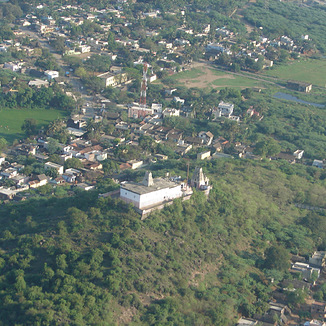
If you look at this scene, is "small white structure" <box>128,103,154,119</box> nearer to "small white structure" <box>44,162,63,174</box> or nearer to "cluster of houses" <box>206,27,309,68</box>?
"small white structure" <box>44,162,63,174</box>

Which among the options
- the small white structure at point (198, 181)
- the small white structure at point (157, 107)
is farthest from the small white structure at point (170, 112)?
the small white structure at point (198, 181)

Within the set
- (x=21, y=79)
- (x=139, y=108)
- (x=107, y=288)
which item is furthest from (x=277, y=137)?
(x=107, y=288)

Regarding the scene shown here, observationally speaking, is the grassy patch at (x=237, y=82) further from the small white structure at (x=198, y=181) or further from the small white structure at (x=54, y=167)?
the small white structure at (x=198, y=181)

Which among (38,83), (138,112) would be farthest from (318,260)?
(38,83)

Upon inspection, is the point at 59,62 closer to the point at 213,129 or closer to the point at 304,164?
the point at 213,129

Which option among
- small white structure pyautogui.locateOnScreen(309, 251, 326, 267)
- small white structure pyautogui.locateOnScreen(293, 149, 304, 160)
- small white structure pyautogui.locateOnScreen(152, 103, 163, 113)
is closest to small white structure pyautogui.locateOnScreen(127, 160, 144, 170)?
small white structure pyautogui.locateOnScreen(152, 103, 163, 113)

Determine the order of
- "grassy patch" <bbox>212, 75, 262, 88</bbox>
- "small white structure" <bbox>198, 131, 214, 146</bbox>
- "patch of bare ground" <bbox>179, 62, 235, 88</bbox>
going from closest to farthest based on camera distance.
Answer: "small white structure" <bbox>198, 131, 214, 146</bbox> → "patch of bare ground" <bbox>179, 62, 235, 88</bbox> → "grassy patch" <bbox>212, 75, 262, 88</bbox>

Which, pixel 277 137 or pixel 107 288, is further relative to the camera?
pixel 277 137
